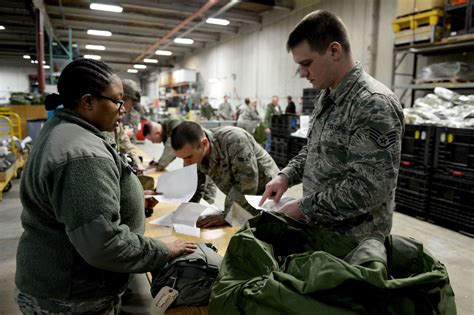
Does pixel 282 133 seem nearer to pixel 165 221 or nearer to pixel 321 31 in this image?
pixel 165 221

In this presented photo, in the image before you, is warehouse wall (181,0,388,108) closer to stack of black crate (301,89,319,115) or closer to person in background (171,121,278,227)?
stack of black crate (301,89,319,115)

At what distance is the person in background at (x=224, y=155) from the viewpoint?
6.99ft

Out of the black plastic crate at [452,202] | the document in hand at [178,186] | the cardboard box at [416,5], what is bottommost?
the black plastic crate at [452,202]

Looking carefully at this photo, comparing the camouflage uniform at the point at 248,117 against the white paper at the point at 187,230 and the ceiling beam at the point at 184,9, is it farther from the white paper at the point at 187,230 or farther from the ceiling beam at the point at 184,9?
the white paper at the point at 187,230

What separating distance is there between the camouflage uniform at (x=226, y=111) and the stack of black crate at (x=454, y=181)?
8.99m

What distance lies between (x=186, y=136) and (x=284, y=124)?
19.5ft

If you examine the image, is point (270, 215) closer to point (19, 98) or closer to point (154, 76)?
point (19, 98)

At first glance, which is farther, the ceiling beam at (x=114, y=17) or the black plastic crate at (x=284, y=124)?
the ceiling beam at (x=114, y=17)

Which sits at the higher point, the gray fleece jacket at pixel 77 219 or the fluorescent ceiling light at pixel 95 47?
the fluorescent ceiling light at pixel 95 47

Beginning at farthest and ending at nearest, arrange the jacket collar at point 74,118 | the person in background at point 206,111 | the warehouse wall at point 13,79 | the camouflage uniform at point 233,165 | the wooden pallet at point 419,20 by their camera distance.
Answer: the warehouse wall at point 13,79
the person in background at point 206,111
the wooden pallet at point 419,20
the camouflage uniform at point 233,165
the jacket collar at point 74,118

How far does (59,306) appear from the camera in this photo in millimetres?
1119

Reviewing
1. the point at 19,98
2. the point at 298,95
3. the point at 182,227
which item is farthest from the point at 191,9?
the point at 182,227

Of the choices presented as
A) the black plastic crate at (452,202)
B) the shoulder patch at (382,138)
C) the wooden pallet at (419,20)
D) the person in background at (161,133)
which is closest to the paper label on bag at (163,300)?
the shoulder patch at (382,138)

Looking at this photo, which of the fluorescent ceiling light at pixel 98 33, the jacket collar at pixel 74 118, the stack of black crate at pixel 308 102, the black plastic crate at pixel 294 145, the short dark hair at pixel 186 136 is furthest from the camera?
the fluorescent ceiling light at pixel 98 33
